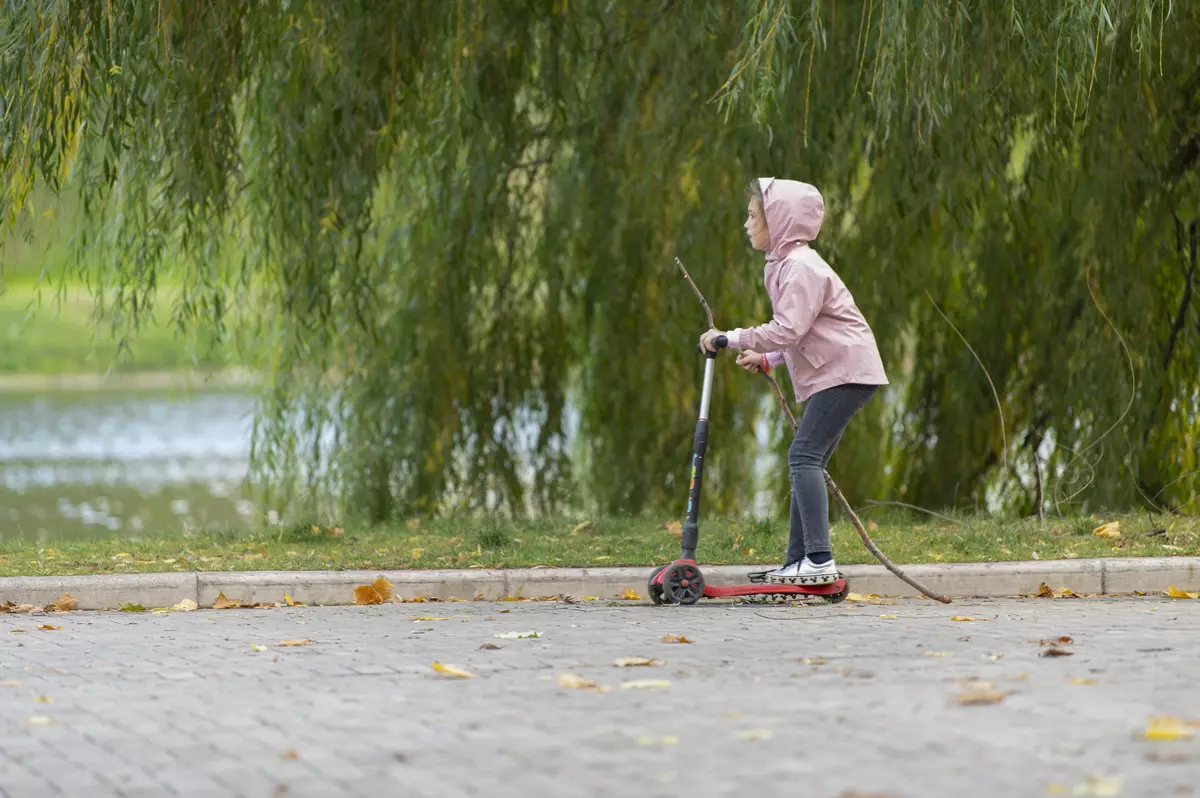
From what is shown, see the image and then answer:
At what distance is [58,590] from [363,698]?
3.03 metres

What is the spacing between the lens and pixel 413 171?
34.4 feet

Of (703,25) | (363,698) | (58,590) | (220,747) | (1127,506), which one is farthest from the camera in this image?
(1127,506)

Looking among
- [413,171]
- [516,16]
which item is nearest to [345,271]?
[413,171]

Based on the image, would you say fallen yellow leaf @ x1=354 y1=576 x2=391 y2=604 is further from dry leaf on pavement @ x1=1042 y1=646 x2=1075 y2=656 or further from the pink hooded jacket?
dry leaf on pavement @ x1=1042 y1=646 x2=1075 y2=656

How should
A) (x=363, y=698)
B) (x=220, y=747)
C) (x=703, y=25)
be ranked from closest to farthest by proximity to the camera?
1. (x=220, y=747)
2. (x=363, y=698)
3. (x=703, y=25)

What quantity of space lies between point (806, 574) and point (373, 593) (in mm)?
1961

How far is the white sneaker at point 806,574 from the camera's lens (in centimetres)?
741

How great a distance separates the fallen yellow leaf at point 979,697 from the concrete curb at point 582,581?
293cm

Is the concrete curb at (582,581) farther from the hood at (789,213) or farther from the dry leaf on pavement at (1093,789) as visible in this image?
the dry leaf on pavement at (1093,789)

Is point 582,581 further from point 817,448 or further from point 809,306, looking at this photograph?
point 809,306

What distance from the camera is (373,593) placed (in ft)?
25.5

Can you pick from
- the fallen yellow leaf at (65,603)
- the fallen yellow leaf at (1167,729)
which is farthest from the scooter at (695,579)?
the fallen yellow leaf at (1167,729)

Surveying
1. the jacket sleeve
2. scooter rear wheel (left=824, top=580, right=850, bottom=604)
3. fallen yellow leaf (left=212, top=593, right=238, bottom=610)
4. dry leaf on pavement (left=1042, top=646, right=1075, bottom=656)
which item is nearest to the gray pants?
scooter rear wheel (left=824, top=580, right=850, bottom=604)

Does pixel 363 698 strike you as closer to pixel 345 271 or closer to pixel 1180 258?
A: pixel 345 271
